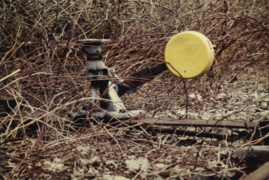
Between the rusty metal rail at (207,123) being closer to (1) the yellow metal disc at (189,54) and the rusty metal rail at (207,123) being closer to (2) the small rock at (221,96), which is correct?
(1) the yellow metal disc at (189,54)

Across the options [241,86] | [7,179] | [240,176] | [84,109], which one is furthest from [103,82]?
[241,86]

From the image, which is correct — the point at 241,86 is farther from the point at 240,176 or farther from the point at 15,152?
the point at 15,152

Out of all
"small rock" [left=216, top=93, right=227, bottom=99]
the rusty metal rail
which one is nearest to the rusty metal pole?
the rusty metal rail

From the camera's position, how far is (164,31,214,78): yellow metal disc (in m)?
1.56

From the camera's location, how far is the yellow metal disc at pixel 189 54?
1.56 m

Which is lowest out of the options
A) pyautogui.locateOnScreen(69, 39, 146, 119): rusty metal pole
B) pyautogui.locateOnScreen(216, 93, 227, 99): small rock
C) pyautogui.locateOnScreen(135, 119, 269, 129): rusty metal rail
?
pyautogui.locateOnScreen(135, 119, 269, 129): rusty metal rail

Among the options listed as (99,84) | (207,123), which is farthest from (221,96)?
(99,84)

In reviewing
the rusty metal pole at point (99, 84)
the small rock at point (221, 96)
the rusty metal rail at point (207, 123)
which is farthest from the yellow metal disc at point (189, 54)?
the small rock at point (221, 96)

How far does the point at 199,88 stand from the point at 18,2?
96.6 inches

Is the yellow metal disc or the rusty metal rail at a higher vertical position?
the yellow metal disc

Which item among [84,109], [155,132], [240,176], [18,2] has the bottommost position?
[240,176]

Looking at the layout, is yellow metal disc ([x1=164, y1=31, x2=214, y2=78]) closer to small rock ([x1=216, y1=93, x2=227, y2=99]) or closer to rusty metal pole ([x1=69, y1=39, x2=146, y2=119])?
rusty metal pole ([x1=69, y1=39, x2=146, y2=119])

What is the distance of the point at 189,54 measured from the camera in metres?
1.63

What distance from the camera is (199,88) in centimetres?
331
